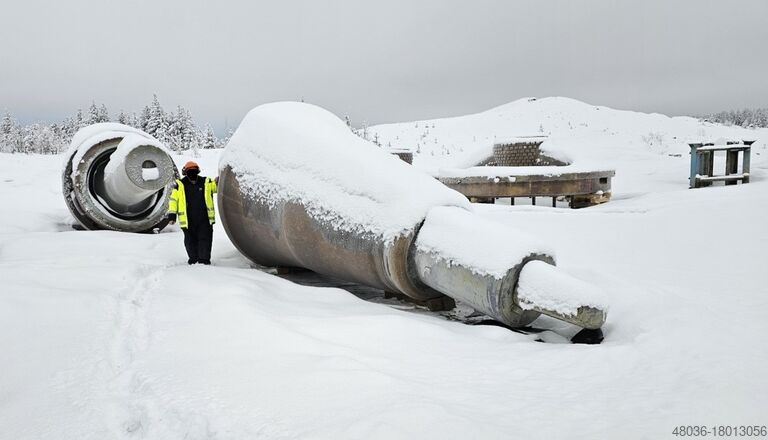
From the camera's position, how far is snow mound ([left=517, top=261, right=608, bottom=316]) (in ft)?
10.6

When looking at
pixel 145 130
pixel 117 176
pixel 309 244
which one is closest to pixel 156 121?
pixel 145 130

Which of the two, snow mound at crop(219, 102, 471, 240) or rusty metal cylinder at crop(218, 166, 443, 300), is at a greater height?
snow mound at crop(219, 102, 471, 240)

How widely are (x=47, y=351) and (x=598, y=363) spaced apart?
9.29 ft

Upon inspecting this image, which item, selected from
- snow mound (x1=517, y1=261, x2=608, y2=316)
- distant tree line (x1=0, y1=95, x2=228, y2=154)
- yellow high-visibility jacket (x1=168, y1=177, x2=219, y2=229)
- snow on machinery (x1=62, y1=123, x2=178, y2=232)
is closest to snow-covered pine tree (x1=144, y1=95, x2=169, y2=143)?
distant tree line (x1=0, y1=95, x2=228, y2=154)

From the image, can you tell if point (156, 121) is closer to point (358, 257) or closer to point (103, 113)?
point (103, 113)

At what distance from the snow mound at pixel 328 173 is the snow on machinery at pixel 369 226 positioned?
0.03ft

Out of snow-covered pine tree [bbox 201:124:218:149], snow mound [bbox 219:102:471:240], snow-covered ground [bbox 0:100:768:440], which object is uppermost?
snow-covered pine tree [bbox 201:124:218:149]

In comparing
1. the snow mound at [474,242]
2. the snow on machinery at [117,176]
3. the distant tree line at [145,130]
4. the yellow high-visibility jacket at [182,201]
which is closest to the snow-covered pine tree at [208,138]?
the distant tree line at [145,130]

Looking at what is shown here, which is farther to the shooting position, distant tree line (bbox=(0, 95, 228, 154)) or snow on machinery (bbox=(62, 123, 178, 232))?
distant tree line (bbox=(0, 95, 228, 154))

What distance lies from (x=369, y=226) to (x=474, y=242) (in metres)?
0.91

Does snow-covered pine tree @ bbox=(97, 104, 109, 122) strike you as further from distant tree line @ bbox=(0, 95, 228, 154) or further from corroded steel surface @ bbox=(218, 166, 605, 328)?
corroded steel surface @ bbox=(218, 166, 605, 328)

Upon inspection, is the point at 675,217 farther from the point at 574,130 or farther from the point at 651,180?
the point at 574,130

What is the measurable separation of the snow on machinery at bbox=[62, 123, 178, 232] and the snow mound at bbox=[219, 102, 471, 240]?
8.74ft

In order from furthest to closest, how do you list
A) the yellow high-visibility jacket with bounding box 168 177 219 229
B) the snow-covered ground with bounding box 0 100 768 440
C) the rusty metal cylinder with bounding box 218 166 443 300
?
the yellow high-visibility jacket with bounding box 168 177 219 229 → the rusty metal cylinder with bounding box 218 166 443 300 → the snow-covered ground with bounding box 0 100 768 440
